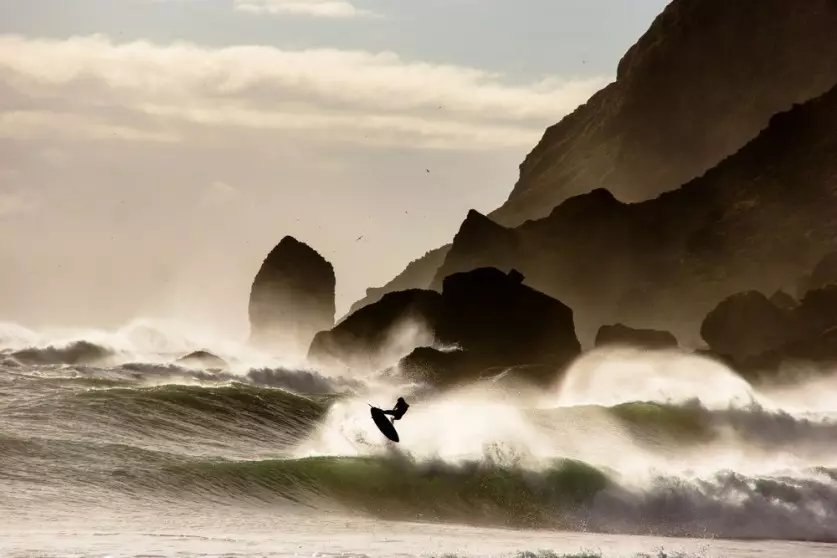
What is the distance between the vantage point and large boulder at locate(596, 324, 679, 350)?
7594 centimetres

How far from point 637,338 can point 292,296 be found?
51474 millimetres

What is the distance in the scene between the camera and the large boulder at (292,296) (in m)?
124

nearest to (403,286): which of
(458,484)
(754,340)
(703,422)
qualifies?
(754,340)

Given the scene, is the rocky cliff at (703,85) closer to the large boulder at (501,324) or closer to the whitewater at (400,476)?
the large boulder at (501,324)

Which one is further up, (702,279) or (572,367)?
(702,279)

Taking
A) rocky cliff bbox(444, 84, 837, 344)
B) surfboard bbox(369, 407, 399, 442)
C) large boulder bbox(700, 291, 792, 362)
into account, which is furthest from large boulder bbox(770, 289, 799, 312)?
surfboard bbox(369, 407, 399, 442)

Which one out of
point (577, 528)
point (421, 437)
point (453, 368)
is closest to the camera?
point (577, 528)

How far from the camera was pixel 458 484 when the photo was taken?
34.2 meters

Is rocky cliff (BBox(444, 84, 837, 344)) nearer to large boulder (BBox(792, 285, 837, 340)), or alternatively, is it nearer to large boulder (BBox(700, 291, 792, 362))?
large boulder (BBox(700, 291, 792, 362))

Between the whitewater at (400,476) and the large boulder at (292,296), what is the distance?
7082 cm

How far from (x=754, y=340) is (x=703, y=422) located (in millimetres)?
35136

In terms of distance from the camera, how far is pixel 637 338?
7788cm

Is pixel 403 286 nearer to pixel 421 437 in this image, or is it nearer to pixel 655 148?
pixel 655 148

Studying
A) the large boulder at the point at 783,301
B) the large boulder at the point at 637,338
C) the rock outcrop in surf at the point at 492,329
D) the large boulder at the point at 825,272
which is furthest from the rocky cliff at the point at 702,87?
the rock outcrop in surf at the point at 492,329
